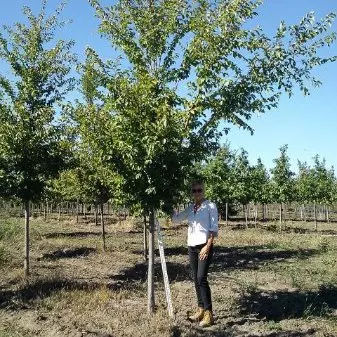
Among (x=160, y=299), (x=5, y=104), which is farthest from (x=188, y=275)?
(x=5, y=104)

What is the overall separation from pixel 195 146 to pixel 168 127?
0.75m

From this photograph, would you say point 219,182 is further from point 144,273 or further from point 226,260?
point 144,273

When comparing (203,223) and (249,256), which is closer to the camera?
(203,223)

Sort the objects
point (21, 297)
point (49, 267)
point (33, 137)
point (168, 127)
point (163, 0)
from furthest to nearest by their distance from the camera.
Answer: point (49, 267), point (33, 137), point (21, 297), point (163, 0), point (168, 127)

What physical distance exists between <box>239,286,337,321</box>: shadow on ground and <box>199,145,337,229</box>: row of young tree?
840 inches

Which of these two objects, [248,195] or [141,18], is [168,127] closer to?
[141,18]

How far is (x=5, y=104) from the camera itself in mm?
11305

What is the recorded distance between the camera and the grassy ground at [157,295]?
6.72 m

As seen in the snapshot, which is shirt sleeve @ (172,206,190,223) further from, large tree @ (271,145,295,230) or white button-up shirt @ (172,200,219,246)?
large tree @ (271,145,295,230)

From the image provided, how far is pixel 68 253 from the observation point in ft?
50.8

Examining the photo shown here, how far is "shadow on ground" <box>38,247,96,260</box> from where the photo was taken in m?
14.6

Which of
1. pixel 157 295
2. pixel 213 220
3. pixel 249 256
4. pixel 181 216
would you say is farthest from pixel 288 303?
pixel 249 256

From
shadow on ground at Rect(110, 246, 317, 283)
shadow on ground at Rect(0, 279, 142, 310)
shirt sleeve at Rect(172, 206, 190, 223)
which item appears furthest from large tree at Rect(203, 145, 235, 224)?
shirt sleeve at Rect(172, 206, 190, 223)

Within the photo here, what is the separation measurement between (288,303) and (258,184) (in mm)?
26122
